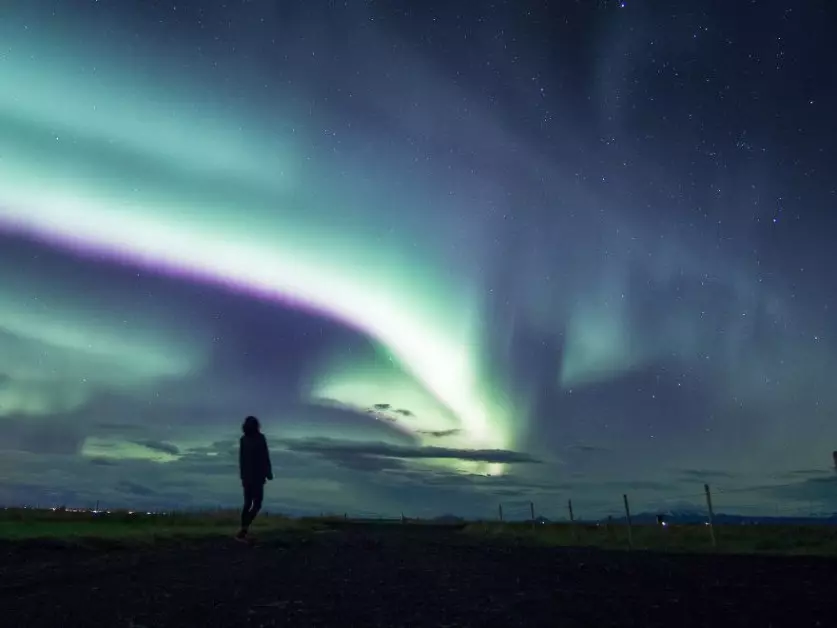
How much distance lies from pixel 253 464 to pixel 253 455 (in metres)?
0.24

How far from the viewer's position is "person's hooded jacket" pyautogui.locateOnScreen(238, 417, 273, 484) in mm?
18172

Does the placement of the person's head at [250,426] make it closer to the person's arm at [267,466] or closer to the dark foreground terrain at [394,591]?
the person's arm at [267,466]

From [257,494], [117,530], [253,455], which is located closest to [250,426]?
[253,455]

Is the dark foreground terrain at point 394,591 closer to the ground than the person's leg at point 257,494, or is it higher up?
closer to the ground

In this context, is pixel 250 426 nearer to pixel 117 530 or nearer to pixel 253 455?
pixel 253 455

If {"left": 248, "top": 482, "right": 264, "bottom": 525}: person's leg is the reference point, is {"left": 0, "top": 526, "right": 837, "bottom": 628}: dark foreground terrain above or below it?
below

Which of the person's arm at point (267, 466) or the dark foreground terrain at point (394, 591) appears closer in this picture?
the dark foreground terrain at point (394, 591)

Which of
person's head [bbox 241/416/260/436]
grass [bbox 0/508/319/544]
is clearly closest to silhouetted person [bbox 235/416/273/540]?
person's head [bbox 241/416/260/436]

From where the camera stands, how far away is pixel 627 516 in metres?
27.4

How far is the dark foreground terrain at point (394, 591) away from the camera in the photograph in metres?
6.88

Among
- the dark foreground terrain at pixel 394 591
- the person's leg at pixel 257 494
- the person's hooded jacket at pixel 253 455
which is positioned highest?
the person's hooded jacket at pixel 253 455

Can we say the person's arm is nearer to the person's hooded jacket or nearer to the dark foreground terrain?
the person's hooded jacket

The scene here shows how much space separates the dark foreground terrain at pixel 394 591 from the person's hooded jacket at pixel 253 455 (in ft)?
10.8

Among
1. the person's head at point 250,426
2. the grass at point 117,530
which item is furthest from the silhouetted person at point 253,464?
the grass at point 117,530
